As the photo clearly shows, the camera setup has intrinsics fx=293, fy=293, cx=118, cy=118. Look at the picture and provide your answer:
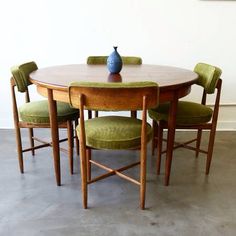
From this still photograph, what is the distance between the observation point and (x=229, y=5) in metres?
3.11

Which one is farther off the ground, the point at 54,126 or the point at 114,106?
the point at 114,106

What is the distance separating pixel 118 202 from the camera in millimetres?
2070

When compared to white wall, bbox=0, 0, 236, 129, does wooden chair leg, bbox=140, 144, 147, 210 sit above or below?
below

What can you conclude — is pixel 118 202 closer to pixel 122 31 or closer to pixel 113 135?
pixel 113 135

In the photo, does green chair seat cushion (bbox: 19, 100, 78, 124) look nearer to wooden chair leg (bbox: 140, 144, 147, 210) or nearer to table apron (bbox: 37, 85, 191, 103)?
table apron (bbox: 37, 85, 191, 103)

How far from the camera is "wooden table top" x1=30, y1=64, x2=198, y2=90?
78.0 inches

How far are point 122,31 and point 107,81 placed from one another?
54.4 inches

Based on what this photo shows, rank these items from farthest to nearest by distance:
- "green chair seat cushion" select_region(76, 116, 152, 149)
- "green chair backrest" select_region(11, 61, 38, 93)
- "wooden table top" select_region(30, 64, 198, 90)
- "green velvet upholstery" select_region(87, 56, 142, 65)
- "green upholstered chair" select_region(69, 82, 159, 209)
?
"green velvet upholstery" select_region(87, 56, 142, 65) → "green chair backrest" select_region(11, 61, 38, 93) → "wooden table top" select_region(30, 64, 198, 90) → "green chair seat cushion" select_region(76, 116, 152, 149) → "green upholstered chair" select_region(69, 82, 159, 209)

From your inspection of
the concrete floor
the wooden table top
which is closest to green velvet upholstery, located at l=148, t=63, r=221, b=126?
the wooden table top

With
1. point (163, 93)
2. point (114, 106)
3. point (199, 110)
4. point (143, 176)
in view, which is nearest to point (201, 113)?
point (199, 110)

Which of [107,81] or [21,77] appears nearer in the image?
[107,81]

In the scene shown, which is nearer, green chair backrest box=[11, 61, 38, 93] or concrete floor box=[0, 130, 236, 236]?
concrete floor box=[0, 130, 236, 236]

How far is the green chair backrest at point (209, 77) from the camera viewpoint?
87.5 inches

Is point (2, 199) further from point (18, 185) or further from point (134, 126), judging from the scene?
point (134, 126)
